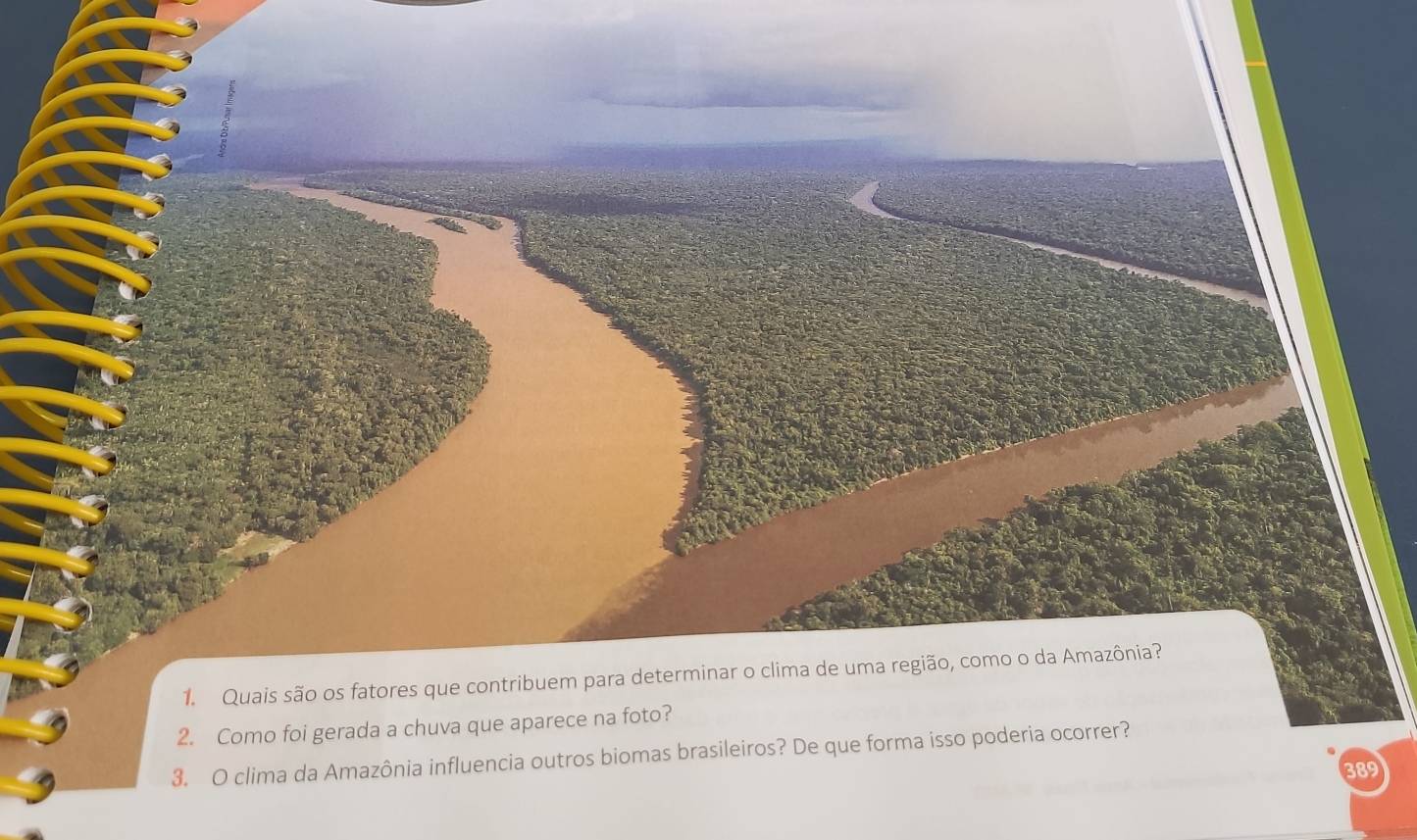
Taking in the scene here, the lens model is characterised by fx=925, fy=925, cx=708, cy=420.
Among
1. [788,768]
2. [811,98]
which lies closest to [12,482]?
[788,768]

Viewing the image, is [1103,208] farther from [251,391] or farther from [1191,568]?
[251,391]

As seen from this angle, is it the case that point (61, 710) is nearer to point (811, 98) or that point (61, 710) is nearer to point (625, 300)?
point (625, 300)

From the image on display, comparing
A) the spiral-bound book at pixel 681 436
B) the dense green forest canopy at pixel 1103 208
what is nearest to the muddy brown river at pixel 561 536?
the spiral-bound book at pixel 681 436

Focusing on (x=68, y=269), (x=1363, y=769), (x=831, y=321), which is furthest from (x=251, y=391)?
(x=1363, y=769)

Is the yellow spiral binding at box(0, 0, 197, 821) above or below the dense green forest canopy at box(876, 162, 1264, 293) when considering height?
above

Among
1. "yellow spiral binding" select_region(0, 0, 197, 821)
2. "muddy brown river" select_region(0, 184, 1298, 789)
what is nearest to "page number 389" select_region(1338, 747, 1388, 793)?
"muddy brown river" select_region(0, 184, 1298, 789)

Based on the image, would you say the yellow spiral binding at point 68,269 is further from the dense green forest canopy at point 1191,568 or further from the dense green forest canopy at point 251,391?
the dense green forest canopy at point 1191,568

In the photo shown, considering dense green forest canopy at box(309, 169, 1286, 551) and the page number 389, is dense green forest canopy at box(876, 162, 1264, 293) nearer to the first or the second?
dense green forest canopy at box(309, 169, 1286, 551)
